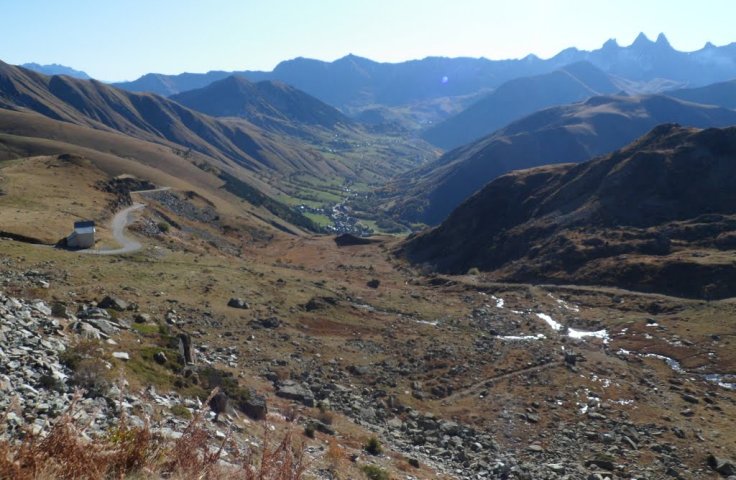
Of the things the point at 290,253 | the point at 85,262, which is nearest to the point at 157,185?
the point at 290,253

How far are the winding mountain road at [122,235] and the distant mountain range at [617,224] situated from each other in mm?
58067

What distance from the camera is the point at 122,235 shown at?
234ft

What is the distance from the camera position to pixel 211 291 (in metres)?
54.1

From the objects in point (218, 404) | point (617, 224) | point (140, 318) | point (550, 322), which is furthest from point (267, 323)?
point (617, 224)

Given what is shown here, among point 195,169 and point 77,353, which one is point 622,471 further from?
point 195,169

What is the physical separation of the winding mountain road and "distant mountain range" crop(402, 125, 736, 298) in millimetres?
58067

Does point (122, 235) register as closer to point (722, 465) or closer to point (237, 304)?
point (237, 304)

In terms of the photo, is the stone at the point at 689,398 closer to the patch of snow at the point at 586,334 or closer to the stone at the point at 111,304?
the patch of snow at the point at 586,334

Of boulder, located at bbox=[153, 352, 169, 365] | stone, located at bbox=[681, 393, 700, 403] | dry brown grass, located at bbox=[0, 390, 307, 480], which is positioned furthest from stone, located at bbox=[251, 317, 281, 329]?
dry brown grass, located at bbox=[0, 390, 307, 480]

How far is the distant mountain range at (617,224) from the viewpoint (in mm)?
80312

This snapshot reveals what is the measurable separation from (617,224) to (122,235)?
272 feet

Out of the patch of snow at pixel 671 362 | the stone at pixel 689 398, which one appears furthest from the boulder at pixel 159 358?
the patch of snow at pixel 671 362

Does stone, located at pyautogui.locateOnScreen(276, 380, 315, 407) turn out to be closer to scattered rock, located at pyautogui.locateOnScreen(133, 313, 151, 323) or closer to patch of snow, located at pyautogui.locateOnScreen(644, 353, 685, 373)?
scattered rock, located at pyautogui.locateOnScreen(133, 313, 151, 323)

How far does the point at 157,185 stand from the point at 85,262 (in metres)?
86.2
